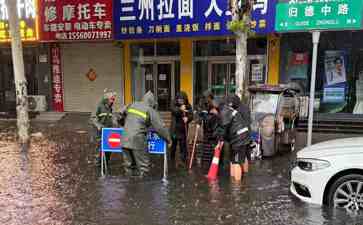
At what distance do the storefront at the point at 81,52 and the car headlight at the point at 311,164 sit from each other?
9459 millimetres

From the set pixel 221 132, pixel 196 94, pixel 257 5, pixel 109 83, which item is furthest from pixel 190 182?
pixel 109 83

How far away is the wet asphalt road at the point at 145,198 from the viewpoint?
4711 mm

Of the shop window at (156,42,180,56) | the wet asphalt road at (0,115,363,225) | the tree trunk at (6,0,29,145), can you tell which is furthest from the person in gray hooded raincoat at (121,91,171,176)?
the shop window at (156,42,180,56)

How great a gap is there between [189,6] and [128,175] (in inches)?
274

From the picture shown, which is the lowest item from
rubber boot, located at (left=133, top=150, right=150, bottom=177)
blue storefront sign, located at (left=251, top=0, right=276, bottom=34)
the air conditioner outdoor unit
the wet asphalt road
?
the wet asphalt road

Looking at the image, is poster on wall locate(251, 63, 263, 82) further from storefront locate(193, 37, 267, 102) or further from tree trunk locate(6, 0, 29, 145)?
tree trunk locate(6, 0, 29, 145)

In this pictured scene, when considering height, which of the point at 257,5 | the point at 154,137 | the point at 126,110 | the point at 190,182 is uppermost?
the point at 257,5

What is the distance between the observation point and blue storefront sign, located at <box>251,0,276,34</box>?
10.8m

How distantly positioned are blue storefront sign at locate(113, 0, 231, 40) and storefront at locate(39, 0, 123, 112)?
56 cm

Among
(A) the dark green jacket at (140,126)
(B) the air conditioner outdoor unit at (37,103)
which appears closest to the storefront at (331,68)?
(A) the dark green jacket at (140,126)

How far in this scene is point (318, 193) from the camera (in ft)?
15.9

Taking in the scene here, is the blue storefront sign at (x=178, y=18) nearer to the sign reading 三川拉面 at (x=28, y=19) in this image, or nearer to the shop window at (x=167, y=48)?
the shop window at (x=167, y=48)

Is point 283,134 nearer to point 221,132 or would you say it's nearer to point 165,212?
point 221,132

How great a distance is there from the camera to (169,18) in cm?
1198
